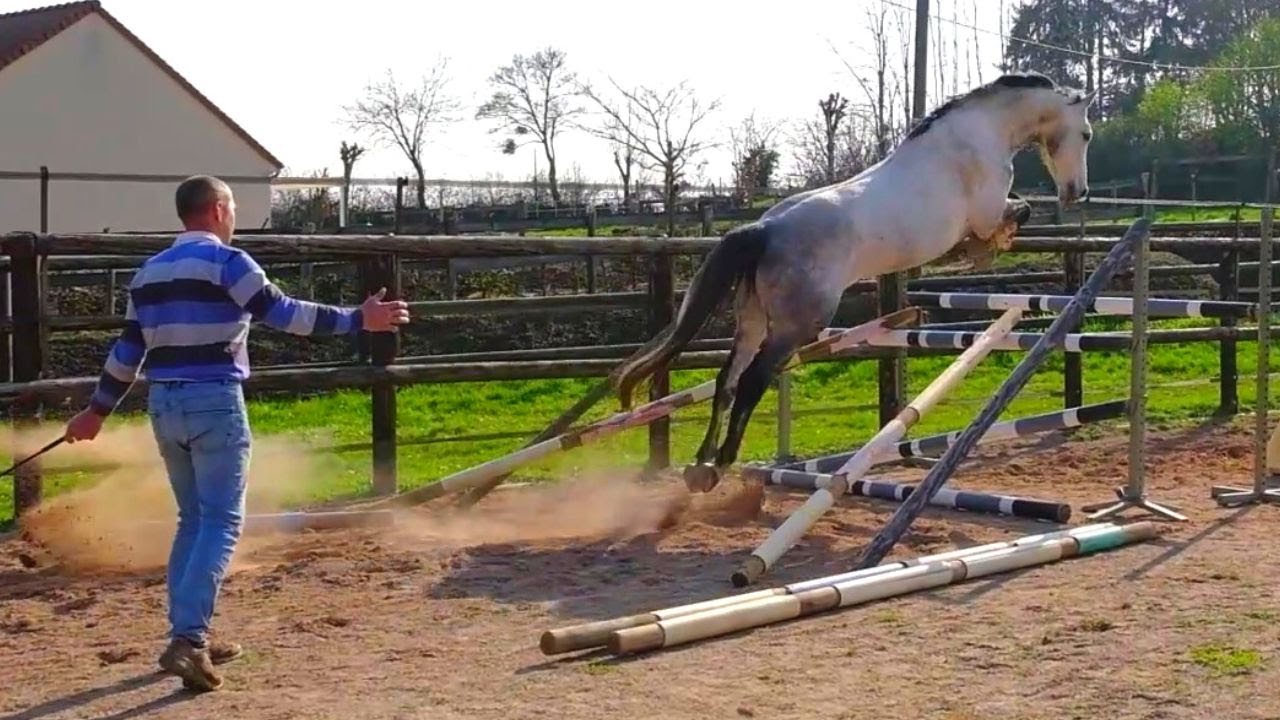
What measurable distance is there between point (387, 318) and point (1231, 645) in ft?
8.61

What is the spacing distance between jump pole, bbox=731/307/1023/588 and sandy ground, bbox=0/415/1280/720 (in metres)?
0.16

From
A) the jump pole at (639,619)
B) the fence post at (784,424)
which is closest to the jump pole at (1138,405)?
the jump pole at (639,619)

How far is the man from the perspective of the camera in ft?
13.7

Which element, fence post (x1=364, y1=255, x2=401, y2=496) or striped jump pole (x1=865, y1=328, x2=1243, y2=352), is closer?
striped jump pole (x1=865, y1=328, x2=1243, y2=352)

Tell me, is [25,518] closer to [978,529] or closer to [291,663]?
[291,663]

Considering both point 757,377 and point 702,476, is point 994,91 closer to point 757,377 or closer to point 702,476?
point 757,377

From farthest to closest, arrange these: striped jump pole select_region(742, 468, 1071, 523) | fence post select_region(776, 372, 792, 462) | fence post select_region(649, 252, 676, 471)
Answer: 1. fence post select_region(776, 372, 792, 462)
2. fence post select_region(649, 252, 676, 471)
3. striped jump pole select_region(742, 468, 1071, 523)

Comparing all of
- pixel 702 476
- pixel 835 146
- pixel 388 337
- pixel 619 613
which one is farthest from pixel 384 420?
pixel 835 146

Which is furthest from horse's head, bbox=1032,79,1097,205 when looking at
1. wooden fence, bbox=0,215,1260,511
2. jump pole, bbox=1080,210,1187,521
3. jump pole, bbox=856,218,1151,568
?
jump pole, bbox=856,218,1151,568

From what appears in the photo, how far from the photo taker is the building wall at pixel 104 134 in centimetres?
2905

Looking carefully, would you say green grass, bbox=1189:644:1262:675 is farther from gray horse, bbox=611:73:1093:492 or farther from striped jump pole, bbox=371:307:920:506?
striped jump pole, bbox=371:307:920:506

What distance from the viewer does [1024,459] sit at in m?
9.18

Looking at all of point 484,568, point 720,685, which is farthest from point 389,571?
point 720,685

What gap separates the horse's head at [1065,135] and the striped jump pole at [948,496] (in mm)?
2009
